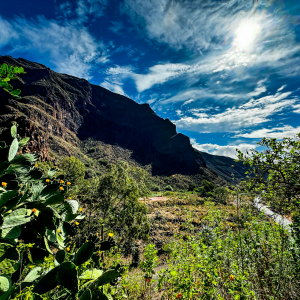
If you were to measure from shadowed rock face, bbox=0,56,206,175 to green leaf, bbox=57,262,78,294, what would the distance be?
175 ft

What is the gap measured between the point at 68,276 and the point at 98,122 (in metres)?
99.5

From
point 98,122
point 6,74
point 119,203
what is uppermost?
point 98,122

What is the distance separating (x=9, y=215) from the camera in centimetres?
54

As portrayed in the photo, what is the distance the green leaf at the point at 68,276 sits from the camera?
0.42 meters

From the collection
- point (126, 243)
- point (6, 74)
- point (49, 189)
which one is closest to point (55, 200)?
point (49, 189)

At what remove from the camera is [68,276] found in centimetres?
43

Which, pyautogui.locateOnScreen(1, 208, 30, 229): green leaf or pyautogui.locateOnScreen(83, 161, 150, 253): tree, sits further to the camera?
pyautogui.locateOnScreen(83, 161, 150, 253): tree

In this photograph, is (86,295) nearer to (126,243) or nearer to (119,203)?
(119,203)

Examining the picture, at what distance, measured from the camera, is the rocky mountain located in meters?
59.7

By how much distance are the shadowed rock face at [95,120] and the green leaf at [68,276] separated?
175 feet

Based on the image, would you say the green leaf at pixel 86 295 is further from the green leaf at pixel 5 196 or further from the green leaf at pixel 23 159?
the green leaf at pixel 23 159

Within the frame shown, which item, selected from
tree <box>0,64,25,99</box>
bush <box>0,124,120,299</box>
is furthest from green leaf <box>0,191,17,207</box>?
tree <box>0,64,25,99</box>

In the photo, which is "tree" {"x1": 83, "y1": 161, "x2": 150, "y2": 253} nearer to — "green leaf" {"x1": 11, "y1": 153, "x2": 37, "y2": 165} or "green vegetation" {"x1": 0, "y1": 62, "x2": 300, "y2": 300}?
"green vegetation" {"x1": 0, "y1": 62, "x2": 300, "y2": 300}

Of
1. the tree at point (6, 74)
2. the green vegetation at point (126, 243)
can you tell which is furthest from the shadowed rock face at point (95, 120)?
the tree at point (6, 74)
